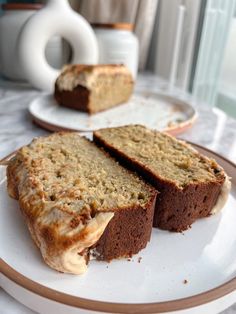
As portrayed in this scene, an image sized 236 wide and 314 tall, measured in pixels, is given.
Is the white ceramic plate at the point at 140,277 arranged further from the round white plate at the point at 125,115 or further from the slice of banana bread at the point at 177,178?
the round white plate at the point at 125,115

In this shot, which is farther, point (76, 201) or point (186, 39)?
point (186, 39)

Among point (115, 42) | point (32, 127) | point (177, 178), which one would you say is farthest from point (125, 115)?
point (177, 178)

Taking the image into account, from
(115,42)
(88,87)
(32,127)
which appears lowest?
(32,127)

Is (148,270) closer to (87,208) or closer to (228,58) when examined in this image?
(87,208)

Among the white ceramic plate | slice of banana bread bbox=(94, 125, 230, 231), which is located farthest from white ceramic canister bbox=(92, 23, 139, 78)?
the white ceramic plate

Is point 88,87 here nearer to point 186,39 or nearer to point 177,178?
point 177,178

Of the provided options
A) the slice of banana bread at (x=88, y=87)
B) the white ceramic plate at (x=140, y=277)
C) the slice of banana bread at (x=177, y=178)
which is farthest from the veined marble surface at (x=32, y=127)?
the white ceramic plate at (x=140, y=277)

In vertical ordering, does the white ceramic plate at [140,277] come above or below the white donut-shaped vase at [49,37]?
below
